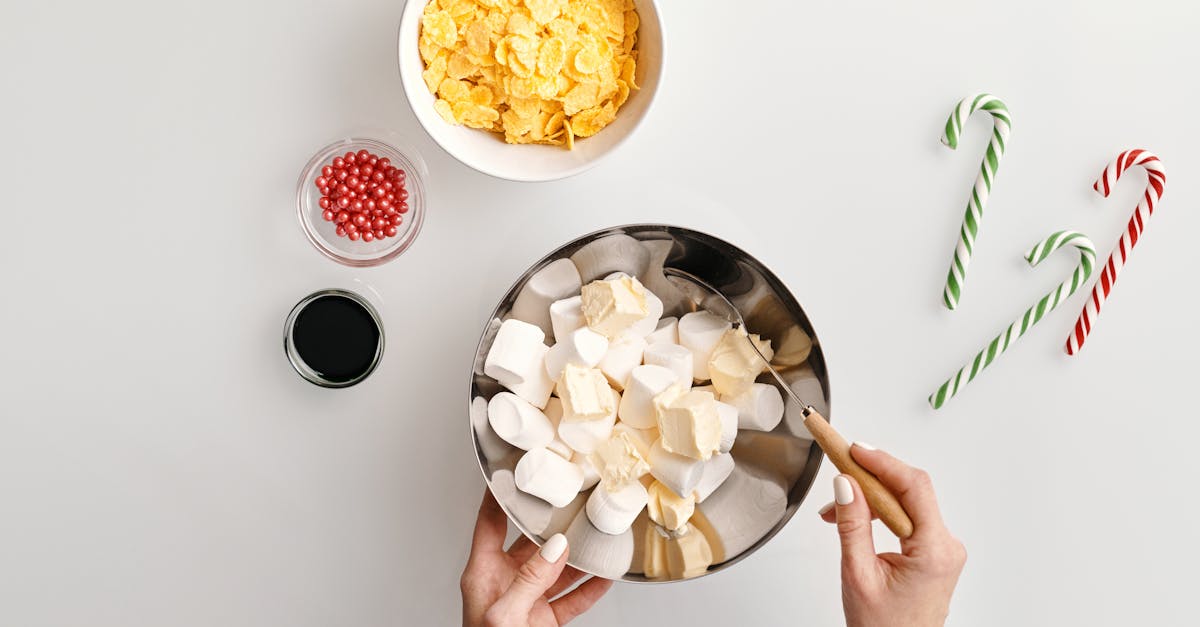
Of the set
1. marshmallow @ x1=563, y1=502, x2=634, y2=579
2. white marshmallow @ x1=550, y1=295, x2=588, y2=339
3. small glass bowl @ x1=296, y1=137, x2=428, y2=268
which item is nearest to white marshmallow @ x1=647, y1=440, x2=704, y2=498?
marshmallow @ x1=563, y1=502, x2=634, y2=579

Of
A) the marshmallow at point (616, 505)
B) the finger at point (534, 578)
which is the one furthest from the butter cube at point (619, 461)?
the finger at point (534, 578)

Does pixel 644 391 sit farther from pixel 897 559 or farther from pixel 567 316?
pixel 897 559

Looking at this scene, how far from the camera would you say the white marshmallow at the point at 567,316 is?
1261 millimetres

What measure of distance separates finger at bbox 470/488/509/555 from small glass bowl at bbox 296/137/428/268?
1.50ft

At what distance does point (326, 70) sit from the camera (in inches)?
55.6

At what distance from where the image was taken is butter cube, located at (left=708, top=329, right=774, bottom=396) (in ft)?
4.14

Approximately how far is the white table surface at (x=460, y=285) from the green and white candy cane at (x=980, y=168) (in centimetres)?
3

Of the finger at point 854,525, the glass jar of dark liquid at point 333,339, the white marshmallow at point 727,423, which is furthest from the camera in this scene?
the glass jar of dark liquid at point 333,339

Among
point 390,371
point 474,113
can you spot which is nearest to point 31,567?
point 390,371

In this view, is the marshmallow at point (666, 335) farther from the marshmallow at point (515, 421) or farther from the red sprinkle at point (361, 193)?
the red sprinkle at point (361, 193)

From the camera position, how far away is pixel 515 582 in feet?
3.84

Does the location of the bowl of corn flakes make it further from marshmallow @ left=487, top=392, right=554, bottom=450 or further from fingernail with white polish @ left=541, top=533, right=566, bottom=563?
fingernail with white polish @ left=541, top=533, right=566, bottom=563

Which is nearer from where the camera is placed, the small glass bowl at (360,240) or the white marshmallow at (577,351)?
the white marshmallow at (577,351)

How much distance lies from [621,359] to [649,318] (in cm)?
9
